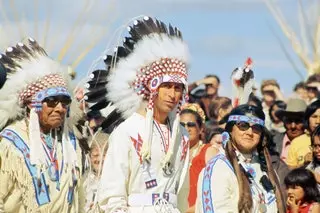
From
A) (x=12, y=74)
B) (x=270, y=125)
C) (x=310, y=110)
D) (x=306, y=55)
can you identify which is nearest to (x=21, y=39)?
(x=12, y=74)

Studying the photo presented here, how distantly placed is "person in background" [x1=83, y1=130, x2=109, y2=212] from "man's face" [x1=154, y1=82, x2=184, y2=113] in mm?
669

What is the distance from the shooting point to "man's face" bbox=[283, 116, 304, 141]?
12.9 m

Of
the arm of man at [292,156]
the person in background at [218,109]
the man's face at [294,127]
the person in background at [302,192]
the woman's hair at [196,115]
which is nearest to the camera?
the person in background at [302,192]

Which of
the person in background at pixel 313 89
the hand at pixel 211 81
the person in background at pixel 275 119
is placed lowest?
the person in background at pixel 275 119

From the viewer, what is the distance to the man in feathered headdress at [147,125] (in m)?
9.20

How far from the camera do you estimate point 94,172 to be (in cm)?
1077

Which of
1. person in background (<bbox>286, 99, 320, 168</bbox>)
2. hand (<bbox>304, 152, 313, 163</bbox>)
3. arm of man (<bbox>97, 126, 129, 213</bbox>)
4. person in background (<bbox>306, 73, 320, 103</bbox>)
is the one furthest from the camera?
person in background (<bbox>306, 73, 320, 103</bbox>)

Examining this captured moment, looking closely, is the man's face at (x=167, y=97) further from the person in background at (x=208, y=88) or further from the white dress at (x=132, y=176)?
the person in background at (x=208, y=88)

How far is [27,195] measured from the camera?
953 centimetres

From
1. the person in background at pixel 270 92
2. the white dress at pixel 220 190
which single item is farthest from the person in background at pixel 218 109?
the white dress at pixel 220 190

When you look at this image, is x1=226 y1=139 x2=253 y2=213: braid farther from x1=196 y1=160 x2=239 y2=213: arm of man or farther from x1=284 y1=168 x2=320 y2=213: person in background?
x1=284 y1=168 x2=320 y2=213: person in background

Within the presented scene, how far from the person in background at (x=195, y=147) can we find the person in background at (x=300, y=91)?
3756mm

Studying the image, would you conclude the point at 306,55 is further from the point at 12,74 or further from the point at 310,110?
the point at 12,74

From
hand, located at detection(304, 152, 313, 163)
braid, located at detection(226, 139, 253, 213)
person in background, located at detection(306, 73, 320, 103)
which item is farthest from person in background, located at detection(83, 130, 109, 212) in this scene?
person in background, located at detection(306, 73, 320, 103)
